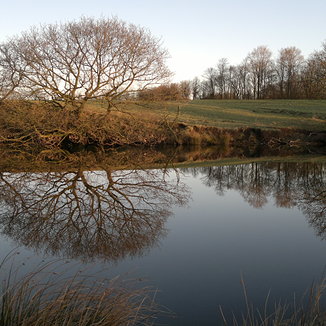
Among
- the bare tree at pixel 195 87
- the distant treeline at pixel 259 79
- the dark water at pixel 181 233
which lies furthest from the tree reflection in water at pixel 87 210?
the bare tree at pixel 195 87

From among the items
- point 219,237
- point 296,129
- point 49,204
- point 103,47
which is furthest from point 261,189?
point 296,129

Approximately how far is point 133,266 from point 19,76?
62.8ft

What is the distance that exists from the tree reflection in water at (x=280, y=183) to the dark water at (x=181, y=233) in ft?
0.15

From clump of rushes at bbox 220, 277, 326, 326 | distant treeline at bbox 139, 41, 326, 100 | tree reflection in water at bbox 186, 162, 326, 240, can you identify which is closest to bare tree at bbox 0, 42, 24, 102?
tree reflection in water at bbox 186, 162, 326, 240

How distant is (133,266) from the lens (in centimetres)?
550

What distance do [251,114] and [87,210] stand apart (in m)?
33.0

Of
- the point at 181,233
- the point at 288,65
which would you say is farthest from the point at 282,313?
the point at 288,65

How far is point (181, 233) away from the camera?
7461 millimetres

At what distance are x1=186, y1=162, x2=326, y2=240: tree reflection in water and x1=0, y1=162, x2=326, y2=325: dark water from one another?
0.15 ft

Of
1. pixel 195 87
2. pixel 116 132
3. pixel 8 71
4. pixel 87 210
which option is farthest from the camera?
pixel 195 87

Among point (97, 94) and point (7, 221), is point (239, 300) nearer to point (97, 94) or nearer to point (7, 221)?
point (7, 221)

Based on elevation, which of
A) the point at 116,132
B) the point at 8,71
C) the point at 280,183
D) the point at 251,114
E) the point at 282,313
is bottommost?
the point at 280,183

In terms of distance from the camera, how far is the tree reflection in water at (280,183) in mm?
9798

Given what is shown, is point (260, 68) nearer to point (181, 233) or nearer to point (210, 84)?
point (210, 84)
